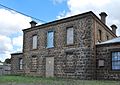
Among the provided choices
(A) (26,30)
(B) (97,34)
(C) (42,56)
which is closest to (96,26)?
(B) (97,34)

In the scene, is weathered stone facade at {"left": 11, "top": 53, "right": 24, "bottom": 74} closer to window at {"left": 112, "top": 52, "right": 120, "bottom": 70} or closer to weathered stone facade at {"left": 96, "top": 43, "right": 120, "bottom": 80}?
weathered stone facade at {"left": 96, "top": 43, "right": 120, "bottom": 80}

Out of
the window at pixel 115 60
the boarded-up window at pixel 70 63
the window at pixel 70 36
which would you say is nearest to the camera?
the window at pixel 115 60

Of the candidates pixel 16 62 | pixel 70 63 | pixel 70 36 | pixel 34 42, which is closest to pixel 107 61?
pixel 70 63

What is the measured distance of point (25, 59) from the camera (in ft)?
111

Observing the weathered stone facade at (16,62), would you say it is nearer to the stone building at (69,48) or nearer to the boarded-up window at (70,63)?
the stone building at (69,48)

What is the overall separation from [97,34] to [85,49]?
2713 millimetres

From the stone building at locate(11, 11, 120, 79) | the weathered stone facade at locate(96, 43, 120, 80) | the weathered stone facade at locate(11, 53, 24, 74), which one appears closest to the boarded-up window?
the stone building at locate(11, 11, 120, 79)

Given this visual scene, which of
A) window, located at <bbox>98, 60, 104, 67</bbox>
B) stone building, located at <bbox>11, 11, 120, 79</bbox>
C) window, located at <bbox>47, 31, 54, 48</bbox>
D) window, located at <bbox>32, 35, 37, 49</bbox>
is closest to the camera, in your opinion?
window, located at <bbox>98, 60, 104, 67</bbox>

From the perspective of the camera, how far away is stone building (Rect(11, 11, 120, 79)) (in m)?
25.0

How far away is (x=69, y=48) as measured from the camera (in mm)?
26922

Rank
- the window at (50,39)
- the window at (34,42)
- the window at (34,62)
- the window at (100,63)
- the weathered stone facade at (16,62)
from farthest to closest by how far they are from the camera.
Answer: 1. the weathered stone facade at (16,62)
2. the window at (34,42)
3. the window at (34,62)
4. the window at (50,39)
5. the window at (100,63)

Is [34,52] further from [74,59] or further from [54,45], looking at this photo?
[74,59]

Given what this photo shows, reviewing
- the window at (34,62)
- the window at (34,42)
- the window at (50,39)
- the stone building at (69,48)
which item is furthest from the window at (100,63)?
the window at (34,42)

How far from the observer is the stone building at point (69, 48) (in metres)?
25.0
